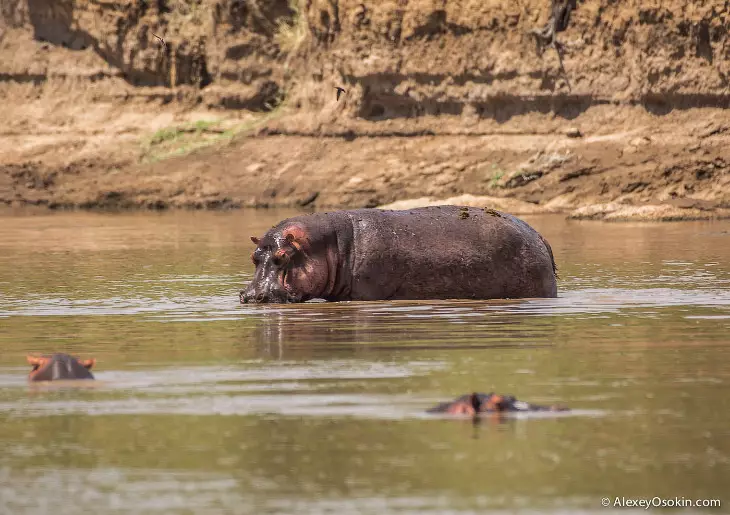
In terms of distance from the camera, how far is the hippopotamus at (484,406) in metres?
7.94

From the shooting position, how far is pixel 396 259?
47.2 ft

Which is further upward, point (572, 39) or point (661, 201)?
point (572, 39)

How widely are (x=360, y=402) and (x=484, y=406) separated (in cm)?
84

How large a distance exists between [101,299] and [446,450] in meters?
8.48

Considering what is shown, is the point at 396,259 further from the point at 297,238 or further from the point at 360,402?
the point at 360,402

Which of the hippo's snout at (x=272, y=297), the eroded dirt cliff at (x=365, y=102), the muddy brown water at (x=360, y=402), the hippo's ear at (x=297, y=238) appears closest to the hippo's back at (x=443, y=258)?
Result: the muddy brown water at (x=360, y=402)

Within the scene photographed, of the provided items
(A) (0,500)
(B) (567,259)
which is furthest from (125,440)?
(B) (567,259)

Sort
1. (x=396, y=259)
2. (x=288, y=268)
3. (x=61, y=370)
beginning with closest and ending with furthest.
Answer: (x=61, y=370) < (x=288, y=268) < (x=396, y=259)

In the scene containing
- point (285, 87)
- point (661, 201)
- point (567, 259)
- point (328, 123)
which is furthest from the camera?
point (285, 87)

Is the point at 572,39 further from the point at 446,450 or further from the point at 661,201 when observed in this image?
the point at 446,450

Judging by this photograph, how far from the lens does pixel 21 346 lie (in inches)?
450

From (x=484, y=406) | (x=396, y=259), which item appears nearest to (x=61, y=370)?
(x=484, y=406)

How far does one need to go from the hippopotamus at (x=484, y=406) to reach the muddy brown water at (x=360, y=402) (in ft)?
0.43

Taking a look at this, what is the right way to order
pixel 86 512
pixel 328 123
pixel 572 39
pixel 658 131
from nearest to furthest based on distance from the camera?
pixel 86 512 → pixel 658 131 → pixel 572 39 → pixel 328 123
